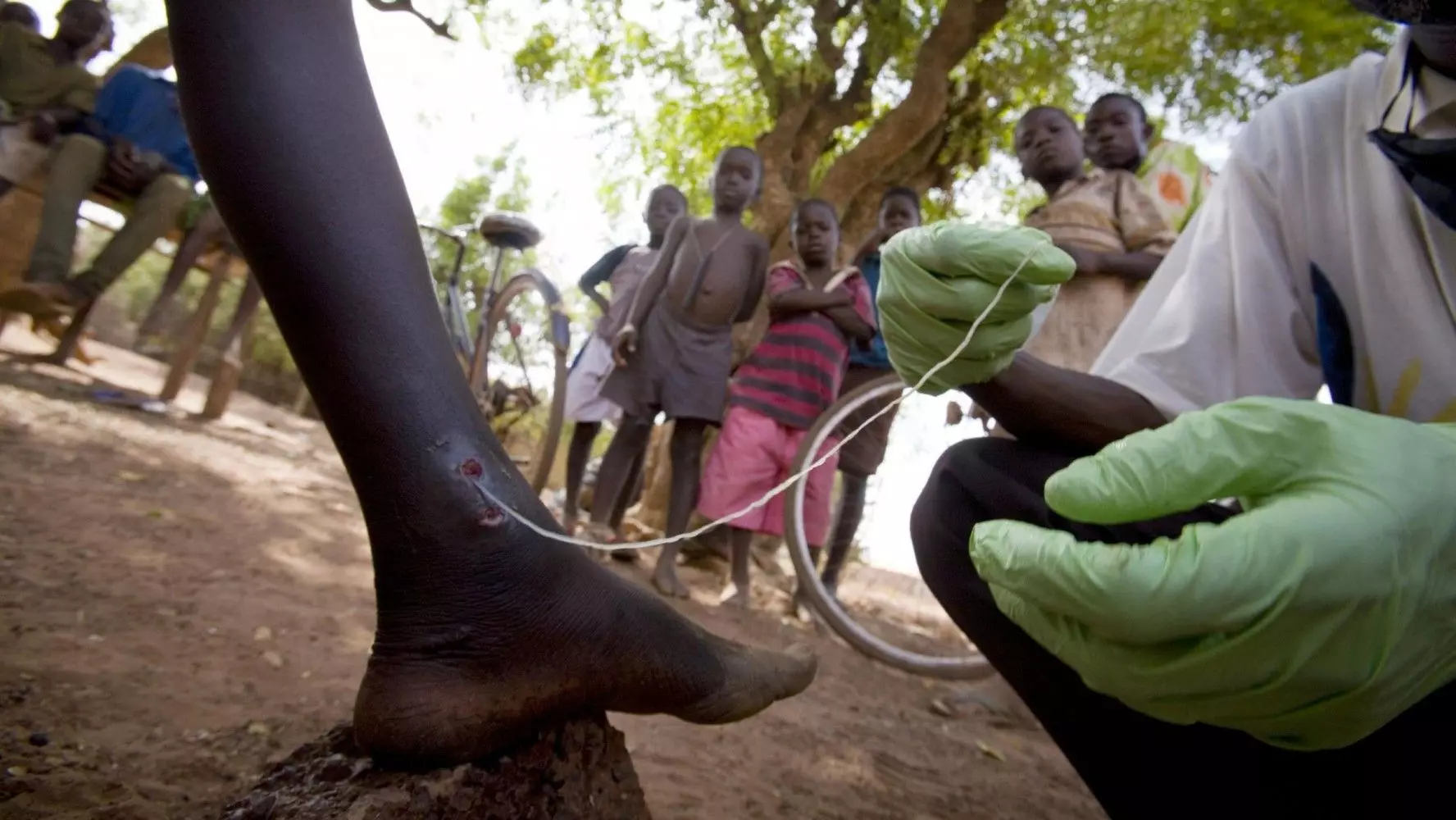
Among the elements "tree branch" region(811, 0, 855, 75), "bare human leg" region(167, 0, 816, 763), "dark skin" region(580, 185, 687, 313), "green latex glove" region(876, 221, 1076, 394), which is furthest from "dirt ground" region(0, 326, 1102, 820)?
"tree branch" region(811, 0, 855, 75)

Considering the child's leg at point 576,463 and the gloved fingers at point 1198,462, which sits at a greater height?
the gloved fingers at point 1198,462

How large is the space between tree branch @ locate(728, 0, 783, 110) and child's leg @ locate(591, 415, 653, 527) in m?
3.22

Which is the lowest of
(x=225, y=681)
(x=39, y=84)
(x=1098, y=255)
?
(x=225, y=681)

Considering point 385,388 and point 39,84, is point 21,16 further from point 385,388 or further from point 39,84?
point 385,388

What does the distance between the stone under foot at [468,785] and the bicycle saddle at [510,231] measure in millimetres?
3818

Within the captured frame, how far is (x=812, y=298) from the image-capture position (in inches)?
130

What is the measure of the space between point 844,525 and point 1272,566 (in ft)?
8.38

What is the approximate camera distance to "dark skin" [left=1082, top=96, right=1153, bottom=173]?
9.36 feet

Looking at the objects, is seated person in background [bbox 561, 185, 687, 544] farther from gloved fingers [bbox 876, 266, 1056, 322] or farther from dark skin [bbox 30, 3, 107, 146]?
gloved fingers [bbox 876, 266, 1056, 322]

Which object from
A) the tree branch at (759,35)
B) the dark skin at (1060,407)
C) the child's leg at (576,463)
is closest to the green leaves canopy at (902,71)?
the tree branch at (759,35)

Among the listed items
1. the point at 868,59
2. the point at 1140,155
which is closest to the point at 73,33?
the point at 868,59

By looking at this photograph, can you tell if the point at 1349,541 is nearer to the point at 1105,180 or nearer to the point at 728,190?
the point at 1105,180

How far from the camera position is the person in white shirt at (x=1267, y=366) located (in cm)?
94

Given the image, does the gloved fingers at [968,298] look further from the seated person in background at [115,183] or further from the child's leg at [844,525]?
the seated person in background at [115,183]
